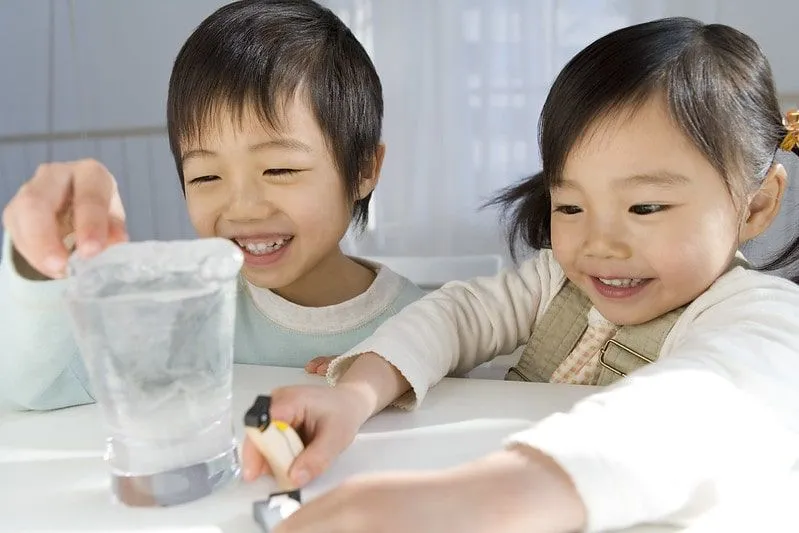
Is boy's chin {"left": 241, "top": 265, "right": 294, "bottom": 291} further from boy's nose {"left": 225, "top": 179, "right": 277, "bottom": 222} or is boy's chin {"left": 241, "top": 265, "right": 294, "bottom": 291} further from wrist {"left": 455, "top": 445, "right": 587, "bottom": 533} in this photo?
wrist {"left": 455, "top": 445, "right": 587, "bottom": 533}

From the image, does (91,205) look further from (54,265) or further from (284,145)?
(284,145)

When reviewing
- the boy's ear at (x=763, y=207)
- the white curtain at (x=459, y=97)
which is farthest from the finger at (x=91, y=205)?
the white curtain at (x=459, y=97)

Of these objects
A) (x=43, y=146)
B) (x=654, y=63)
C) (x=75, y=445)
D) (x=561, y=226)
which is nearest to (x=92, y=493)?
(x=75, y=445)

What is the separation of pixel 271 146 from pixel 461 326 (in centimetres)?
35

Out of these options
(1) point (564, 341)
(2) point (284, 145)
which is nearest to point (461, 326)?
(1) point (564, 341)

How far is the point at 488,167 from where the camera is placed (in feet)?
6.59

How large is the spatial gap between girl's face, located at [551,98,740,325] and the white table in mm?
146

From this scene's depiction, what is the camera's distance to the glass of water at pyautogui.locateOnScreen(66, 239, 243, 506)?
50 centimetres

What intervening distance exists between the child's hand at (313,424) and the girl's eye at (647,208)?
1.13 ft

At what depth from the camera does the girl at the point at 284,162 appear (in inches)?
40.4

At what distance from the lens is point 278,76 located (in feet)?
3.41

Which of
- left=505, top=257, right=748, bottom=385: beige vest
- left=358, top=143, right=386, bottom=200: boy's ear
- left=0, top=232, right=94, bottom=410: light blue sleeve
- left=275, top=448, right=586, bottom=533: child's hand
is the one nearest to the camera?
left=275, top=448, right=586, bottom=533: child's hand

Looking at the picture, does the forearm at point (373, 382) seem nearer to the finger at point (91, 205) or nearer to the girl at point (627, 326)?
the girl at point (627, 326)

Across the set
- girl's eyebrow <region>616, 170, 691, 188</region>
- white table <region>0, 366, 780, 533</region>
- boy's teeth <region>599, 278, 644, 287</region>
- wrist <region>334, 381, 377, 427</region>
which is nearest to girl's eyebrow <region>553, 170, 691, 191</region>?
girl's eyebrow <region>616, 170, 691, 188</region>
